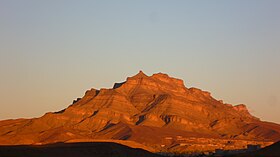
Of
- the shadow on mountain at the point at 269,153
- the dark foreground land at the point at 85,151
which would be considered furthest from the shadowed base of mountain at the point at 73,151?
the shadow on mountain at the point at 269,153

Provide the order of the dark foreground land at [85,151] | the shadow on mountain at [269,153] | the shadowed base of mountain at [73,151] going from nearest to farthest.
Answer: the shadow on mountain at [269,153] → the dark foreground land at [85,151] → the shadowed base of mountain at [73,151]

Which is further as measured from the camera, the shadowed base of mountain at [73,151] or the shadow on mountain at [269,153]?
the shadowed base of mountain at [73,151]

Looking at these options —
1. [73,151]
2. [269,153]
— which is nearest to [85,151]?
[73,151]

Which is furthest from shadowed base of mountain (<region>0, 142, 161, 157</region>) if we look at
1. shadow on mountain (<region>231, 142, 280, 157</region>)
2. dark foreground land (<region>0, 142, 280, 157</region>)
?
shadow on mountain (<region>231, 142, 280, 157</region>)

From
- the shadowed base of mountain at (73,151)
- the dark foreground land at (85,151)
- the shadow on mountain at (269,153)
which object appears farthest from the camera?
the shadowed base of mountain at (73,151)

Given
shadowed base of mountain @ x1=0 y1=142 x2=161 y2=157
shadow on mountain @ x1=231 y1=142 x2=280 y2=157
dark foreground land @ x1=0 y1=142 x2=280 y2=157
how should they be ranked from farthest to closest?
1. shadowed base of mountain @ x1=0 y1=142 x2=161 y2=157
2. dark foreground land @ x1=0 y1=142 x2=280 y2=157
3. shadow on mountain @ x1=231 y1=142 x2=280 y2=157

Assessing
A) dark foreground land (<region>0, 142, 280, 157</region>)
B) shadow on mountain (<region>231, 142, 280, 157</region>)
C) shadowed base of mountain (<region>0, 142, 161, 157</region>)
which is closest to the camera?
shadow on mountain (<region>231, 142, 280, 157</region>)

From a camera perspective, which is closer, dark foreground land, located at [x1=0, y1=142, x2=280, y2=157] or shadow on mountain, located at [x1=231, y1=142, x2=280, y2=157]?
shadow on mountain, located at [x1=231, y1=142, x2=280, y2=157]

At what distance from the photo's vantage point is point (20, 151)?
124 metres

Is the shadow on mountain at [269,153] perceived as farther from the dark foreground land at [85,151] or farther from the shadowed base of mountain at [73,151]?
the shadowed base of mountain at [73,151]

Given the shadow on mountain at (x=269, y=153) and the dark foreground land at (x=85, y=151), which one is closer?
the shadow on mountain at (x=269, y=153)

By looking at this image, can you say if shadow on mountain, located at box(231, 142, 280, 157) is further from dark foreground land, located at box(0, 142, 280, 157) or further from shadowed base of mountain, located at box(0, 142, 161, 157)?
shadowed base of mountain, located at box(0, 142, 161, 157)

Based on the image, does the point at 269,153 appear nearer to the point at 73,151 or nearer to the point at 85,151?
the point at 85,151

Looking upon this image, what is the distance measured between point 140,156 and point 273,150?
3521 centimetres
